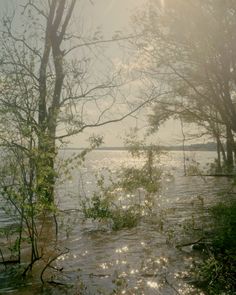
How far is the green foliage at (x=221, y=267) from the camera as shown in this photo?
27.8ft

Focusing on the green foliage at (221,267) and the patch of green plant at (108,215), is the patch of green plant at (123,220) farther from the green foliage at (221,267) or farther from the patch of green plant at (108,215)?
the green foliage at (221,267)

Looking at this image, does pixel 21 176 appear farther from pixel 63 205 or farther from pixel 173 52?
pixel 63 205

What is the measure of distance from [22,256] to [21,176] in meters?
3.44

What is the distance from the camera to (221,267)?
336 inches

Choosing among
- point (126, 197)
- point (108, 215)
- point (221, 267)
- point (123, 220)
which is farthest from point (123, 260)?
point (126, 197)

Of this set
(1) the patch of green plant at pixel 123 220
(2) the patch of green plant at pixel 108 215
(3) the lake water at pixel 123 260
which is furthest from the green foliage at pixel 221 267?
(1) the patch of green plant at pixel 123 220

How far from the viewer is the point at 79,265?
11617mm

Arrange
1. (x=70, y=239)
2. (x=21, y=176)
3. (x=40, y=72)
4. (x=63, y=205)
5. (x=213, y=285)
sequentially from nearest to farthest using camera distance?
(x=213, y=285) < (x=21, y=176) < (x=70, y=239) < (x=40, y=72) < (x=63, y=205)

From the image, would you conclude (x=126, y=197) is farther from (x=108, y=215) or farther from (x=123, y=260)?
(x=123, y=260)

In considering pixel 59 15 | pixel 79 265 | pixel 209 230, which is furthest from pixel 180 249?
pixel 59 15

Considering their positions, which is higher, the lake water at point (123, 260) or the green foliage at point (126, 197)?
the green foliage at point (126, 197)

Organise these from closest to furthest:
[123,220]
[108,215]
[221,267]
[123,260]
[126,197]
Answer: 1. [221,267]
2. [123,260]
3. [108,215]
4. [123,220]
5. [126,197]

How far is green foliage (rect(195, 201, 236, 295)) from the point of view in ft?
27.8

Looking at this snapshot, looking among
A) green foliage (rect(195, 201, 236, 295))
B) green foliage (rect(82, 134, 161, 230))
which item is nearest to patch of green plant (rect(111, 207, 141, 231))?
green foliage (rect(82, 134, 161, 230))
